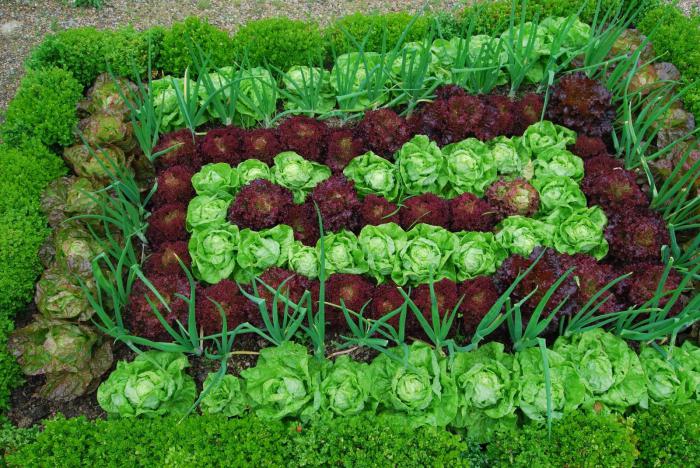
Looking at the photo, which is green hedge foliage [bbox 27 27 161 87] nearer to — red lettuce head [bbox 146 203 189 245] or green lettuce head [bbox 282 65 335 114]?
green lettuce head [bbox 282 65 335 114]

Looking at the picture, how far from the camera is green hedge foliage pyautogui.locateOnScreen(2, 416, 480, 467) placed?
3.06 metres

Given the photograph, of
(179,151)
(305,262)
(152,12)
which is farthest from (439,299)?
(152,12)

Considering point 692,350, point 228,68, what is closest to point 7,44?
point 228,68

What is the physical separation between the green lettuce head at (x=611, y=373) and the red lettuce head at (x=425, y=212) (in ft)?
3.50

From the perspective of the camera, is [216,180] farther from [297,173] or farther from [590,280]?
[590,280]

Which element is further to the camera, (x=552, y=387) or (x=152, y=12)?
(x=152, y=12)

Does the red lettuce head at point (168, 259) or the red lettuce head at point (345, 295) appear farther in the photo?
the red lettuce head at point (168, 259)

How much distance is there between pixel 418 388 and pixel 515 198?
1.46 meters

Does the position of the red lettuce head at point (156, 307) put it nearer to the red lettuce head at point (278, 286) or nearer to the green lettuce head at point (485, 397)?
the red lettuce head at point (278, 286)

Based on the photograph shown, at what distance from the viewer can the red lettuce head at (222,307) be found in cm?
345

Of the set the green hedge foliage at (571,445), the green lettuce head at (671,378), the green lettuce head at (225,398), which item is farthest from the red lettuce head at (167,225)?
the green lettuce head at (671,378)

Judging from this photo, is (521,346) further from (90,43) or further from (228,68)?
(90,43)

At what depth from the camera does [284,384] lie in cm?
324

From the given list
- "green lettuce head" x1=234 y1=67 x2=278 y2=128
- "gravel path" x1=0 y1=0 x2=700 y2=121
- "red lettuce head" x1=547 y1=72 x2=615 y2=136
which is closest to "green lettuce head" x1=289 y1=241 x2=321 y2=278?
"green lettuce head" x1=234 y1=67 x2=278 y2=128
